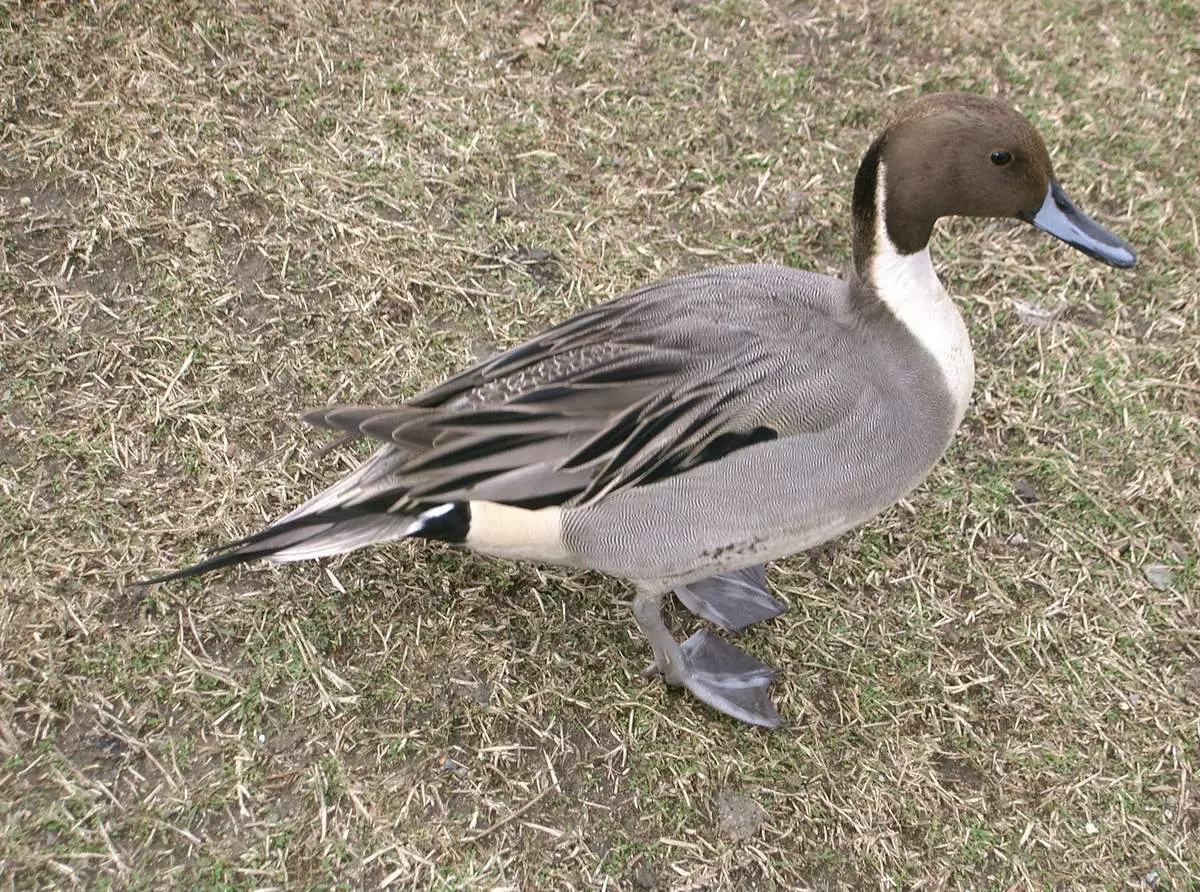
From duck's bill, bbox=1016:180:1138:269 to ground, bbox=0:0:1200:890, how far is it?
666mm

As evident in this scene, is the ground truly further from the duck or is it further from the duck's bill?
the duck's bill

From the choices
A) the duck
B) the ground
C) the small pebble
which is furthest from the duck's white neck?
the small pebble

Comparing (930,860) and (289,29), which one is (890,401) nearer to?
(930,860)

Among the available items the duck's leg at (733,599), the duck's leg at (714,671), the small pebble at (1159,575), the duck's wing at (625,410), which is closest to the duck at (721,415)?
the duck's wing at (625,410)

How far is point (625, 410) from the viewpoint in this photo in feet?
5.36

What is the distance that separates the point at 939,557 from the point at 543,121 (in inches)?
62.7

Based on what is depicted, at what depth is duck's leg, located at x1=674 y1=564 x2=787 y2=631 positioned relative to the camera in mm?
1995

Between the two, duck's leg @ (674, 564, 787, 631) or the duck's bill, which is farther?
duck's leg @ (674, 564, 787, 631)

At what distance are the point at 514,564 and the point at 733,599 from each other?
0.46m

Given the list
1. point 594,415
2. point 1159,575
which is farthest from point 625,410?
point 1159,575

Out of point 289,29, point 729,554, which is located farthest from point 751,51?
point 729,554

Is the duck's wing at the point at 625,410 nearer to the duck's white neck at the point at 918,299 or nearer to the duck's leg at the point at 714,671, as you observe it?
the duck's white neck at the point at 918,299

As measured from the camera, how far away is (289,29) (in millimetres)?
2807

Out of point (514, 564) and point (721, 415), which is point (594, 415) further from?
point (514, 564)
